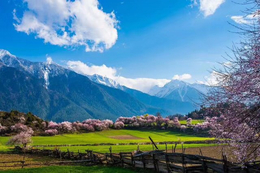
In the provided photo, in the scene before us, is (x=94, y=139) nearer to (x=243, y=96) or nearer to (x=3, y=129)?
(x=3, y=129)

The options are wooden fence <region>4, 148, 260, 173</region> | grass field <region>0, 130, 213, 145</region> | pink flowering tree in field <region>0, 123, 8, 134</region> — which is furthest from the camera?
pink flowering tree in field <region>0, 123, 8, 134</region>

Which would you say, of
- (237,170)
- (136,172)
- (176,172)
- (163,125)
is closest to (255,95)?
(237,170)

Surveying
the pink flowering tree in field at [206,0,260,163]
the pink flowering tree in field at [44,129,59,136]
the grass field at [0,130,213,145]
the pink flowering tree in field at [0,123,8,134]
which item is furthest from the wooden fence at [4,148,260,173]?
the pink flowering tree in field at [0,123,8,134]

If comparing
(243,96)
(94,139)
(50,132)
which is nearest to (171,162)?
(243,96)

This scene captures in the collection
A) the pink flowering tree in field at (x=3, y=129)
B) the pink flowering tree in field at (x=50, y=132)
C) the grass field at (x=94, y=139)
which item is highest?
the pink flowering tree in field at (x=3, y=129)

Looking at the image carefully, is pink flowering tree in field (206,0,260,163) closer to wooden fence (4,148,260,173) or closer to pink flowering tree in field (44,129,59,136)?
wooden fence (4,148,260,173)

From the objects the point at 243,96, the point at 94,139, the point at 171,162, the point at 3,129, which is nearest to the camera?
the point at 243,96

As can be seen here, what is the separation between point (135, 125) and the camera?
11494cm

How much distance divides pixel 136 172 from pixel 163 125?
314 ft

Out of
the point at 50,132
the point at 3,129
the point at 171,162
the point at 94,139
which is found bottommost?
the point at 94,139

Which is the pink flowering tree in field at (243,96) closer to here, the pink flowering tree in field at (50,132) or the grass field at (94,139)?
the grass field at (94,139)

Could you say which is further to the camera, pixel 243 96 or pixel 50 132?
pixel 50 132

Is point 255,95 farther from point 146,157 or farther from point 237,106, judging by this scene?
point 146,157

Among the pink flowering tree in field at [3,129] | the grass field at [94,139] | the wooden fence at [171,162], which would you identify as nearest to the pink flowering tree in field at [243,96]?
the wooden fence at [171,162]
